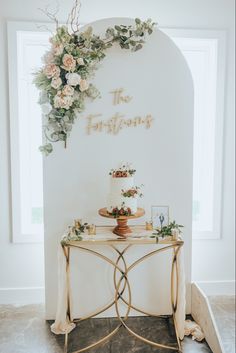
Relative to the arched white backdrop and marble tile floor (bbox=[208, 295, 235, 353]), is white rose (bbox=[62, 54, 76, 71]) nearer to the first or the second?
the arched white backdrop

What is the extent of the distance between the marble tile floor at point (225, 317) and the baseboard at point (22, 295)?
1.46 meters

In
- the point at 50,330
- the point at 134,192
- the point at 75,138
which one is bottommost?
the point at 50,330

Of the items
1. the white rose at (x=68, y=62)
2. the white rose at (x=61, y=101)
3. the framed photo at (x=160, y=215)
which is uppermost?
the white rose at (x=68, y=62)

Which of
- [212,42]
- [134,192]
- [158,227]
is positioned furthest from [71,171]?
[212,42]

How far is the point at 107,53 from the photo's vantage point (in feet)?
7.65

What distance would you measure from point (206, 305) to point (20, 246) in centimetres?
155

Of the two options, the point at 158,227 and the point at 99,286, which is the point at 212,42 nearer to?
the point at 158,227

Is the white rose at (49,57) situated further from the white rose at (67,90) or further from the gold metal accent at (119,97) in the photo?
the gold metal accent at (119,97)

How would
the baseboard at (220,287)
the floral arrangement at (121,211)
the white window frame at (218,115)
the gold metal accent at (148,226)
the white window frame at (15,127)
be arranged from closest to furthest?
the floral arrangement at (121,211) → the gold metal accent at (148,226) → the white window frame at (15,127) → the white window frame at (218,115) → the baseboard at (220,287)

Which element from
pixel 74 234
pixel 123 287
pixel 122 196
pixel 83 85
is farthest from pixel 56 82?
pixel 123 287

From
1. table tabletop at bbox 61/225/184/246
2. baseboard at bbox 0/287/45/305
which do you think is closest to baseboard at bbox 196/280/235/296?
table tabletop at bbox 61/225/184/246

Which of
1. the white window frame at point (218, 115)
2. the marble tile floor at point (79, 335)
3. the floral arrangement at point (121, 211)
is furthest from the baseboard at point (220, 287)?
the floral arrangement at point (121, 211)

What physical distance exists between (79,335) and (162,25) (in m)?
2.46

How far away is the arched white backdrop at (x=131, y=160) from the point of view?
236cm
